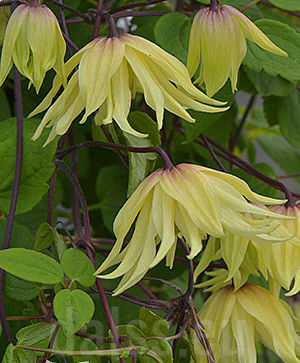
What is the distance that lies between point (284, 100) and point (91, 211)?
11.6 inches

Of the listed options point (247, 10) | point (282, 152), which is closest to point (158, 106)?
point (247, 10)

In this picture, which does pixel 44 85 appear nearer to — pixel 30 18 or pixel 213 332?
pixel 30 18

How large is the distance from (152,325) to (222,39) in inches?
→ 8.3

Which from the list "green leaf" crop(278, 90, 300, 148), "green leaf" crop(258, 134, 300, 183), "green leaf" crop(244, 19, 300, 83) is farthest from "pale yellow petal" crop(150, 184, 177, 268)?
"green leaf" crop(258, 134, 300, 183)

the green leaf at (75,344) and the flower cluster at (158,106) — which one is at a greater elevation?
the flower cluster at (158,106)

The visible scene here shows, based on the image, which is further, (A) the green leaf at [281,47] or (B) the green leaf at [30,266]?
(A) the green leaf at [281,47]

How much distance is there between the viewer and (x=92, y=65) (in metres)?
0.34

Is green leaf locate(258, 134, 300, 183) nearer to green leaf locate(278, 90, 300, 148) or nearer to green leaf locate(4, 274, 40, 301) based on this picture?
green leaf locate(278, 90, 300, 148)

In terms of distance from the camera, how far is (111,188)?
0.64m

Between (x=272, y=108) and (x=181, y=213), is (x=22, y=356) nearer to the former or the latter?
(x=181, y=213)

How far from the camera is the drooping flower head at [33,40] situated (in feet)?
1.12

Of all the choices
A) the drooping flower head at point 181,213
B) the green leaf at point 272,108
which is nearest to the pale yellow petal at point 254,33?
the drooping flower head at point 181,213

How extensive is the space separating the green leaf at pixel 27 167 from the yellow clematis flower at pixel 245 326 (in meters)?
0.17

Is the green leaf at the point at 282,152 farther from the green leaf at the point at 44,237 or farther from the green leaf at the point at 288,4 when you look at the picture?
the green leaf at the point at 44,237
